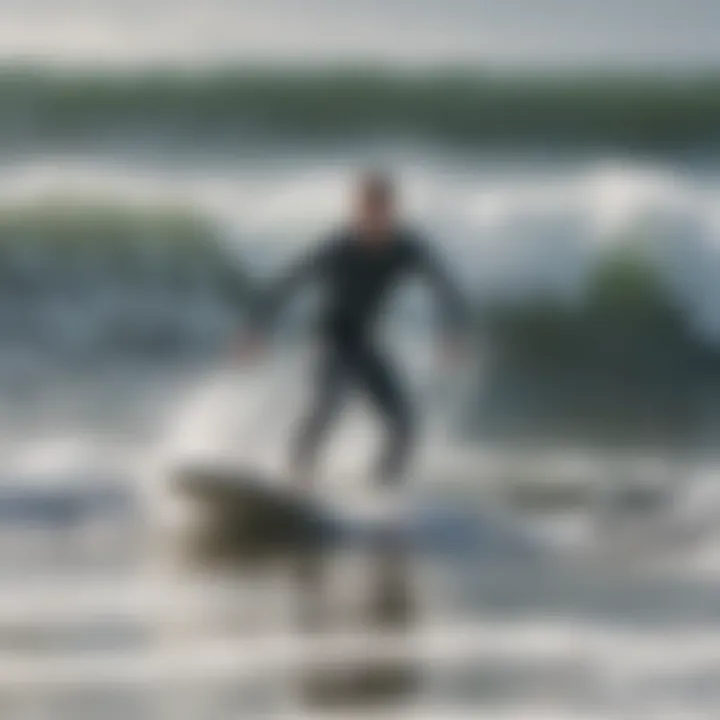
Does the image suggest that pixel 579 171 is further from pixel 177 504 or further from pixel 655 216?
Result: pixel 177 504

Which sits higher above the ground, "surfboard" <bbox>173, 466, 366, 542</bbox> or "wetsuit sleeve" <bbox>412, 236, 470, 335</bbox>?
"wetsuit sleeve" <bbox>412, 236, 470, 335</bbox>

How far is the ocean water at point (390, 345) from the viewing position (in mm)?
1346

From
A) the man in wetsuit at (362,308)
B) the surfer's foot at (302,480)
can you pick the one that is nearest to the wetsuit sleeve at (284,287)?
the man in wetsuit at (362,308)

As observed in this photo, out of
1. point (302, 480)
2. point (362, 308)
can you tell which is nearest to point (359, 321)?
point (362, 308)

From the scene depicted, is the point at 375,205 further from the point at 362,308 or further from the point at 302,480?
the point at 302,480

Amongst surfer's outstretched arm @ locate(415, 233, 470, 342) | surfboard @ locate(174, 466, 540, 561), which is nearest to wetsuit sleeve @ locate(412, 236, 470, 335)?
surfer's outstretched arm @ locate(415, 233, 470, 342)

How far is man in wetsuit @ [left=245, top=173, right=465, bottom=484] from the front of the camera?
1380 mm

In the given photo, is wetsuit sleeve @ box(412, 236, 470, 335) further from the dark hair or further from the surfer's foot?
the surfer's foot

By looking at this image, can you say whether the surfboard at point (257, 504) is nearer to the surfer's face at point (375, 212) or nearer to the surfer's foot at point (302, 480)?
the surfer's foot at point (302, 480)

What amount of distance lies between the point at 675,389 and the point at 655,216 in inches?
5.3

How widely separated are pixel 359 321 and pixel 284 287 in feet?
0.21

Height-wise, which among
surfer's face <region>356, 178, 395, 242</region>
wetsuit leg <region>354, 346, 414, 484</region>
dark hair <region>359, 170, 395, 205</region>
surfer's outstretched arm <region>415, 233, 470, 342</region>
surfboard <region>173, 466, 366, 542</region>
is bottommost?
surfboard <region>173, 466, 366, 542</region>

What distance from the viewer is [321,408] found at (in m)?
1.38

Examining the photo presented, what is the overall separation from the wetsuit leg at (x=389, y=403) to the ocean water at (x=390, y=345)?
0.04 feet
